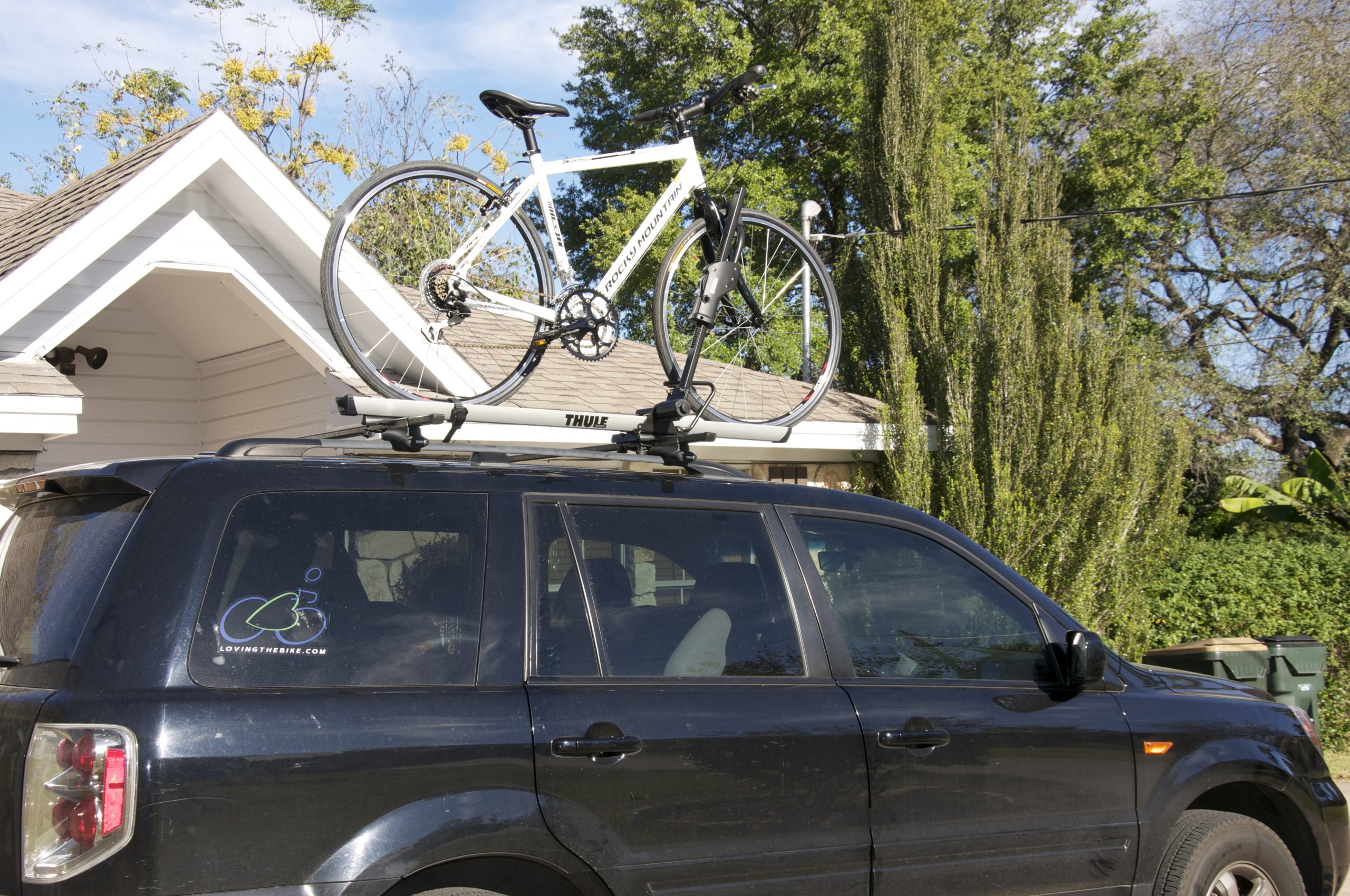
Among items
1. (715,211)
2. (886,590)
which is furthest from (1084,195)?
(886,590)

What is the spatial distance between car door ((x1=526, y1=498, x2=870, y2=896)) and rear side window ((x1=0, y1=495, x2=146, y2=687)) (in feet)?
3.46

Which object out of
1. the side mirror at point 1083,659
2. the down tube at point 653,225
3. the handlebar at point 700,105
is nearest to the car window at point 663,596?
the side mirror at point 1083,659

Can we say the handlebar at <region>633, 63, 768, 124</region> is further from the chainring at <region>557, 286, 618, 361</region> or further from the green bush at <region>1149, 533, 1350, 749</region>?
the green bush at <region>1149, 533, 1350, 749</region>

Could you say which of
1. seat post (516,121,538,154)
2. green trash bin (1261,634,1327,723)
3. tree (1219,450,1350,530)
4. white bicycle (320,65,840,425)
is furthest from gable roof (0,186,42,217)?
tree (1219,450,1350,530)

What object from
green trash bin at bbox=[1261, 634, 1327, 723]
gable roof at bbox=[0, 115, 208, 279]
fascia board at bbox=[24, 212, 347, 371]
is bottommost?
green trash bin at bbox=[1261, 634, 1327, 723]

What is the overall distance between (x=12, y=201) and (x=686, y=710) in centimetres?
952

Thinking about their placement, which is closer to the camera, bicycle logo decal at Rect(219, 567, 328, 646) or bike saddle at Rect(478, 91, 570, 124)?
bicycle logo decal at Rect(219, 567, 328, 646)

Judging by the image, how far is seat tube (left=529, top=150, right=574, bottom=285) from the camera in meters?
5.18

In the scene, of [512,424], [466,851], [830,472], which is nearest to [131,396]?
[830,472]

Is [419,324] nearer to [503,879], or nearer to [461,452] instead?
[461,452]

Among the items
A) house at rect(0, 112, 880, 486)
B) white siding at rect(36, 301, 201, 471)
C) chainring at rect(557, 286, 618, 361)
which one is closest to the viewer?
chainring at rect(557, 286, 618, 361)

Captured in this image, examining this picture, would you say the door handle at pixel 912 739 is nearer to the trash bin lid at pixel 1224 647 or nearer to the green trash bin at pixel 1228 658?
the green trash bin at pixel 1228 658

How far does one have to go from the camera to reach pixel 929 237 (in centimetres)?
1159

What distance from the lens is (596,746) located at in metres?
2.91
